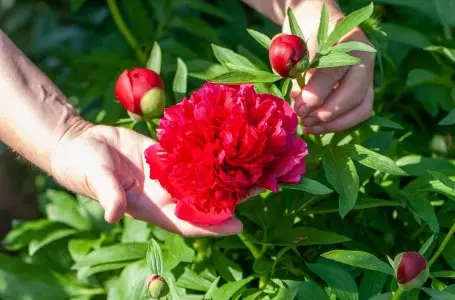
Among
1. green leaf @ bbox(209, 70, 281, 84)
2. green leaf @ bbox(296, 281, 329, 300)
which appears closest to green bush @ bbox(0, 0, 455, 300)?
green leaf @ bbox(296, 281, 329, 300)

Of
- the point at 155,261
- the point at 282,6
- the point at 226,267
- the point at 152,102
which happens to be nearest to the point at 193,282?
the point at 226,267

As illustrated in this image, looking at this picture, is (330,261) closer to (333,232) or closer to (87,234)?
(333,232)

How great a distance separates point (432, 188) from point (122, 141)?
0.54m

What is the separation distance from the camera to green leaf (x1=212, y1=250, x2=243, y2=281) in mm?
1510

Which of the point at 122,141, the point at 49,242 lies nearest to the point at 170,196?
the point at 122,141

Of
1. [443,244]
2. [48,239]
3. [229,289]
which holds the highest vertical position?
[443,244]

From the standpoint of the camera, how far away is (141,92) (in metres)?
1.42

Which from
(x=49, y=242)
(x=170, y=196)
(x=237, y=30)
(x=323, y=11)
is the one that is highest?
(x=323, y=11)

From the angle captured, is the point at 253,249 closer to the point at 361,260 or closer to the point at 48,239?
the point at 361,260

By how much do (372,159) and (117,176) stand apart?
412 millimetres

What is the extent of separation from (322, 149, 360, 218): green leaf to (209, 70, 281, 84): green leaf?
0.17m

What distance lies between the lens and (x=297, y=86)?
145 centimetres

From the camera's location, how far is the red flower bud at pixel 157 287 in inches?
48.7

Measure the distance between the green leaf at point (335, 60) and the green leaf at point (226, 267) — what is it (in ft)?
1.33
